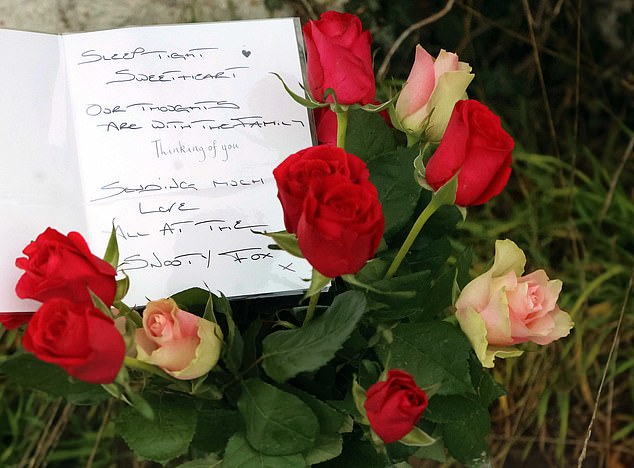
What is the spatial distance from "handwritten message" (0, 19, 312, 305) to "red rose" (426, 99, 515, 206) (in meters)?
0.19

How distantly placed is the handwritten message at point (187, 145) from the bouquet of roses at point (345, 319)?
71mm

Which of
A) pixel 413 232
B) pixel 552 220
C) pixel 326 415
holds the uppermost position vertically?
pixel 413 232

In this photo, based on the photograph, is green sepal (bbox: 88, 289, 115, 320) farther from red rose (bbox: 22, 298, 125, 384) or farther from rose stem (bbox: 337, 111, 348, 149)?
rose stem (bbox: 337, 111, 348, 149)

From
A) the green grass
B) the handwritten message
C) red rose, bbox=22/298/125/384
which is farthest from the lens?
the green grass

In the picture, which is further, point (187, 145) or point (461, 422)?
point (187, 145)

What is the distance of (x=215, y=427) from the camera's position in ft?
1.60

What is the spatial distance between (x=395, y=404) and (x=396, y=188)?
0.49 ft

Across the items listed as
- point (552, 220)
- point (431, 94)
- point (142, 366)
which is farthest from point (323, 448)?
point (552, 220)

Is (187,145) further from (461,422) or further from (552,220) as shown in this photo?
(552,220)

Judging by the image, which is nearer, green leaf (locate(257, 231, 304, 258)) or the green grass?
green leaf (locate(257, 231, 304, 258))

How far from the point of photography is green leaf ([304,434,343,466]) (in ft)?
1.54

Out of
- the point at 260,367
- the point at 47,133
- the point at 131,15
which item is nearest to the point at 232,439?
the point at 260,367

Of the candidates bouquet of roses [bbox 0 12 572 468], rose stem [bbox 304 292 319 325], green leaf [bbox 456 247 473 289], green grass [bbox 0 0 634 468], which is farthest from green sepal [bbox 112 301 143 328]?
A: green grass [bbox 0 0 634 468]

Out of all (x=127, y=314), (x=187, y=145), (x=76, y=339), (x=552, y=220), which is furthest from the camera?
(x=552, y=220)
